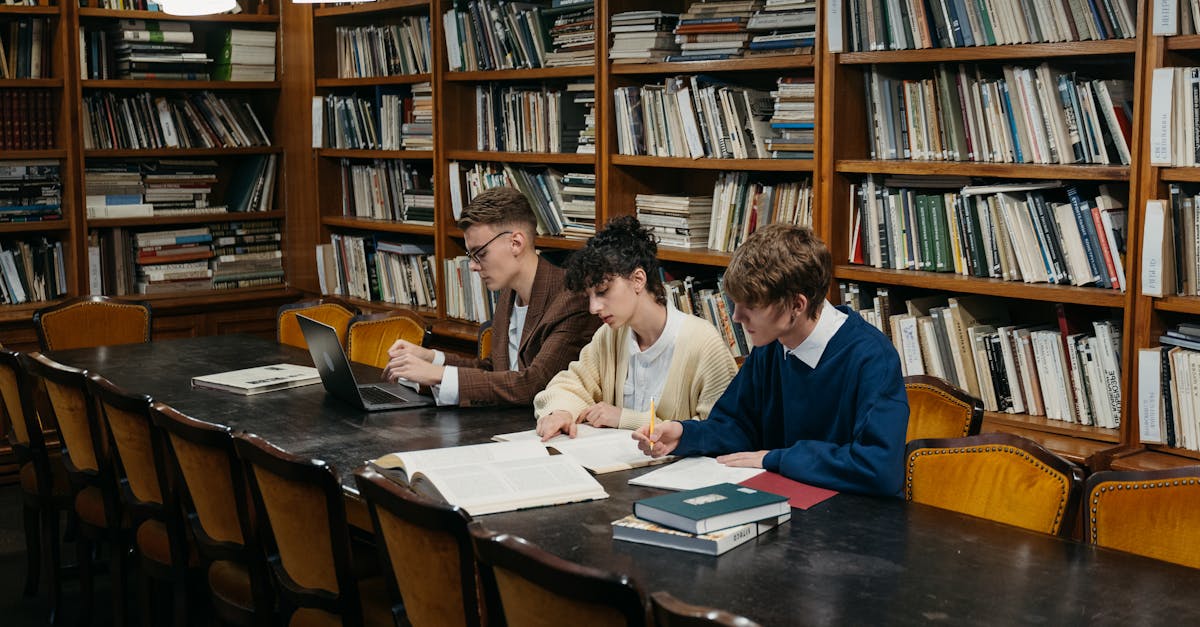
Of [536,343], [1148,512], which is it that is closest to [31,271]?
[536,343]

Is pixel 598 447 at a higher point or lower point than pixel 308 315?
lower

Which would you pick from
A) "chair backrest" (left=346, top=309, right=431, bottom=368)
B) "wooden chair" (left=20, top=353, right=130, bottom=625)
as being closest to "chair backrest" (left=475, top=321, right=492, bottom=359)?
"chair backrest" (left=346, top=309, right=431, bottom=368)

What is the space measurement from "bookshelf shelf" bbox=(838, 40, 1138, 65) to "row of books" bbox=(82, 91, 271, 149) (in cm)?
368

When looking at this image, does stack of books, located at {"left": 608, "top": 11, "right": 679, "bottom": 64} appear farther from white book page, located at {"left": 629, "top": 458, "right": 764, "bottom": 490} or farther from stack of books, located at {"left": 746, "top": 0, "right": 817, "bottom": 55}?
white book page, located at {"left": 629, "top": 458, "right": 764, "bottom": 490}

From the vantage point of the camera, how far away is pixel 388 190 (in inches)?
243

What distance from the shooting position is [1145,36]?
10.7 ft

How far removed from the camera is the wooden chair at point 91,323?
16.5 feet

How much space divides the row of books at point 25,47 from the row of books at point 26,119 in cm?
9

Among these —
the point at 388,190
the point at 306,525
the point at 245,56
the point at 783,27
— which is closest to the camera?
the point at 306,525

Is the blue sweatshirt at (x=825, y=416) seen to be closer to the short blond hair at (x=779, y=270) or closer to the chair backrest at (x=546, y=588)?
the short blond hair at (x=779, y=270)

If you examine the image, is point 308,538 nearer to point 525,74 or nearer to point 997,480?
point 997,480

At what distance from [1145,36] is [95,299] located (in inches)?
157

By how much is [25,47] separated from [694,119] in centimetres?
327

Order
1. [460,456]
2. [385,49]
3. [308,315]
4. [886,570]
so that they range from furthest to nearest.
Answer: [385,49], [308,315], [460,456], [886,570]
